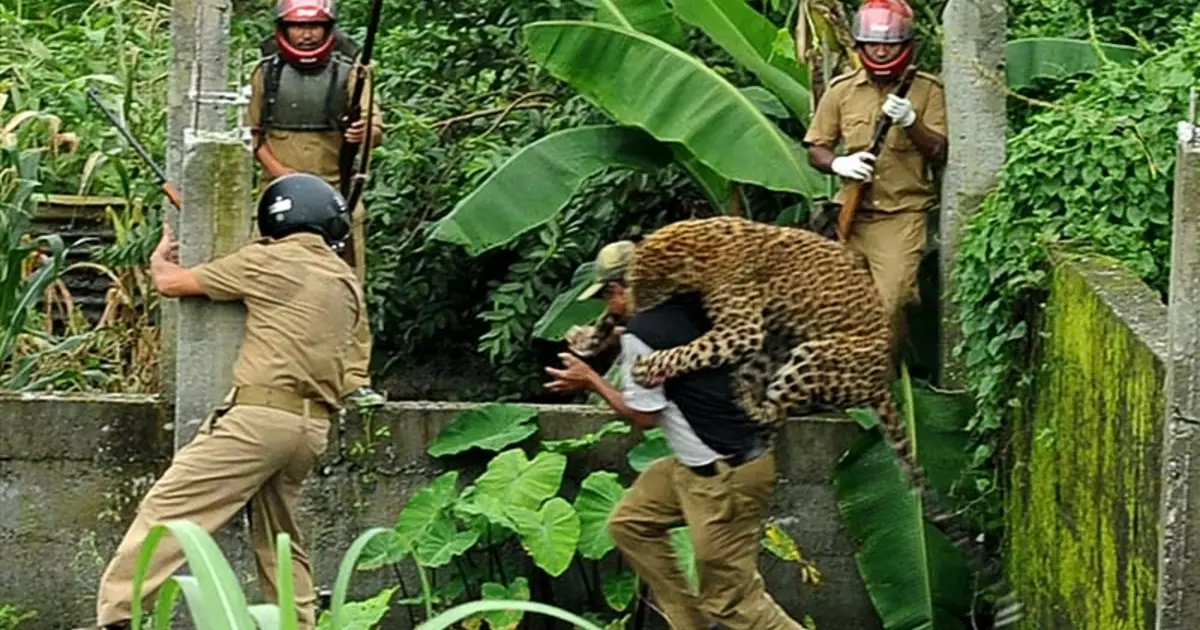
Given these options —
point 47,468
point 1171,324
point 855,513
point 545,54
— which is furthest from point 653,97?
point 1171,324

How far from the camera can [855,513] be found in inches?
340

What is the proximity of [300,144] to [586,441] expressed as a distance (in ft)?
5.87

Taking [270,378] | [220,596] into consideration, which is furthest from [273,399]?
[220,596]

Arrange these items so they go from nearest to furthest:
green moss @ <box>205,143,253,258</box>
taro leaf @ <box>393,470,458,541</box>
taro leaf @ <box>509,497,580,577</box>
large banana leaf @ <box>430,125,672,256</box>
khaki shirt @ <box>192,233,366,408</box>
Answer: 1. khaki shirt @ <box>192,233,366,408</box>
2. green moss @ <box>205,143,253,258</box>
3. taro leaf @ <box>509,497,580,577</box>
4. taro leaf @ <box>393,470,458,541</box>
5. large banana leaf @ <box>430,125,672,256</box>

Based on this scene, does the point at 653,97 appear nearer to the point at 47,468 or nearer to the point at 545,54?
the point at 545,54

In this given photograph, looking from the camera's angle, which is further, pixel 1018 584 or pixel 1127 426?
pixel 1018 584

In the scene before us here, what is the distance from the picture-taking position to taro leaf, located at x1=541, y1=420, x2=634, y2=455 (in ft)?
29.9

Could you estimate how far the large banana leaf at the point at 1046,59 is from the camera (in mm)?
9531

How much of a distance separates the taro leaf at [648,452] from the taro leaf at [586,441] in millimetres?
86

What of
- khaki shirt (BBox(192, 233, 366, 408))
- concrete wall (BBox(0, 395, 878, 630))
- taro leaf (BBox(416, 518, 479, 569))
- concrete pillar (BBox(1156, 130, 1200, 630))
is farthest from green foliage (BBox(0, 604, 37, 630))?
concrete pillar (BBox(1156, 130, 1200, 630))

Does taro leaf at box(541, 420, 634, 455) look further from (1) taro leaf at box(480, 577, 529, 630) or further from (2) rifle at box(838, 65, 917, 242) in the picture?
(2) rifle at box(838, 65, 917, 242)

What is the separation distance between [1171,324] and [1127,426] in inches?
28.1

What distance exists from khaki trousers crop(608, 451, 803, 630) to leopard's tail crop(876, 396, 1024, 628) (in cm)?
62

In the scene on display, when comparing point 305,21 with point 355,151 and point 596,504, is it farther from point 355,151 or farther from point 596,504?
point 596,504
